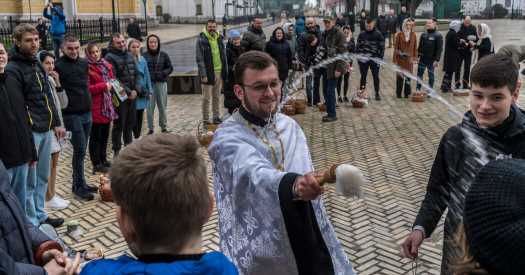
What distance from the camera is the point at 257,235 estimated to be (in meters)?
2.59

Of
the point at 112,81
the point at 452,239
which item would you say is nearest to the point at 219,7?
the point at 112,81

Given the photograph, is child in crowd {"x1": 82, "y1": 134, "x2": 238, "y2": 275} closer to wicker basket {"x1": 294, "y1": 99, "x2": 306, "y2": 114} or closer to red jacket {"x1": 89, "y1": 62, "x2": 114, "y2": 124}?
red jacket {"x1": 89, "y1": 62, "x2": 114, "y2": 124}

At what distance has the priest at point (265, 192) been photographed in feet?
7.85

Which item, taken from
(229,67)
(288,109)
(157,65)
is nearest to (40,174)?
(157,65)

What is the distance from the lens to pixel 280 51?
38.7 feet

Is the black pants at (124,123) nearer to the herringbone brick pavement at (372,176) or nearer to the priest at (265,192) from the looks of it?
the herringbone brick pavement at (372,176)

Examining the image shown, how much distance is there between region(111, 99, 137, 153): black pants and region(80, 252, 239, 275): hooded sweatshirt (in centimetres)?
660

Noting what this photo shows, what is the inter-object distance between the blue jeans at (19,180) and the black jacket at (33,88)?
1.93ft

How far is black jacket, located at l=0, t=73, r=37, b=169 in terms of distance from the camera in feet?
16.3

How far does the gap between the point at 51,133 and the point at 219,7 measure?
7124 centimetres

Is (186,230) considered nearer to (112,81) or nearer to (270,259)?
(270,259)

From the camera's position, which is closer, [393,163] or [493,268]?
[493,268]

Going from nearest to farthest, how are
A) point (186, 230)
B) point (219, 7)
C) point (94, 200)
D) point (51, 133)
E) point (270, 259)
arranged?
point (186, 230) → point (270, 259) → point (51, 133) → point (94, 200) → point (219, 7)

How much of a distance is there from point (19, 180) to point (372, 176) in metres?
4.70
